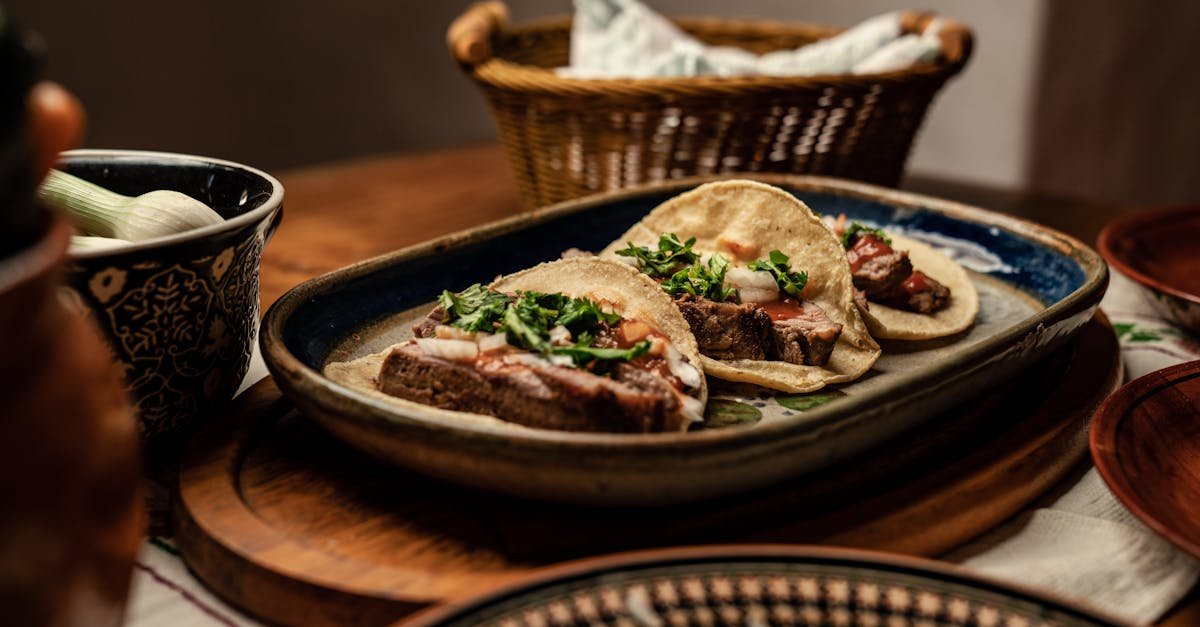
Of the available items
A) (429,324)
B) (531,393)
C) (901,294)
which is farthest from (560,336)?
(901,294)

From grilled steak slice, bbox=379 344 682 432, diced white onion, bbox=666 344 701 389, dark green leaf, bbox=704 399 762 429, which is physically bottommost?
dark green leaf, bbox=704 399 762 429

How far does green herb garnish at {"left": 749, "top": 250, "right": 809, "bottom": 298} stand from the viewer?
94.1 inches

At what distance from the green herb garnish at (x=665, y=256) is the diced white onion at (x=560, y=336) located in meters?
0.49

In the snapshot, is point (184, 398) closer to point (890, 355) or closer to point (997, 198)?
point (890, 355)

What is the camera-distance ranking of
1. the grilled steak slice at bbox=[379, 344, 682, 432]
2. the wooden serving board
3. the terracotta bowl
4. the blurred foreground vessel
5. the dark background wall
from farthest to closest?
the dark background wall
the terracotta bowl
the grilled steak slice at bbox=[379, 344, 682, 432]
the wooden serving board
the blurred foreground vessel

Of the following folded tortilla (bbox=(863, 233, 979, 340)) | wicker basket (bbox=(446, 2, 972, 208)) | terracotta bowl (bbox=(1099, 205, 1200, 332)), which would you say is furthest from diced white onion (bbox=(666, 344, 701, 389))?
wicker basket (bbox=(446, 2, 972, 208))

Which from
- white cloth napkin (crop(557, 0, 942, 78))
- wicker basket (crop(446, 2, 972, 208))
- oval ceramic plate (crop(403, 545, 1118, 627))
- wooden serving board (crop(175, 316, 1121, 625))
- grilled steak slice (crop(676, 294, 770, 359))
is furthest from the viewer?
white cloth napkin (crop(557, 0, 942, 78))

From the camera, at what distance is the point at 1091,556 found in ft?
5.10

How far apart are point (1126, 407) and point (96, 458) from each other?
5.17 ft

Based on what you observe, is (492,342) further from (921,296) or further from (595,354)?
(921,296)

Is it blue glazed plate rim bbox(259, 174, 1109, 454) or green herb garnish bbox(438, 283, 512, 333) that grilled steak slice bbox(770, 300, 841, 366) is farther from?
green herb garnish bbox(438, 283, 512, 333)

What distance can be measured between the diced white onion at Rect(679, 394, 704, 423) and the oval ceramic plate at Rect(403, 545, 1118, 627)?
0.59 meters

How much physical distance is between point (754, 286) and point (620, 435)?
2.83 feet

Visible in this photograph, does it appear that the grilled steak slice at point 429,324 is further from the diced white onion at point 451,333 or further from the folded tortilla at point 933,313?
the folded tortilla at point 933,313
